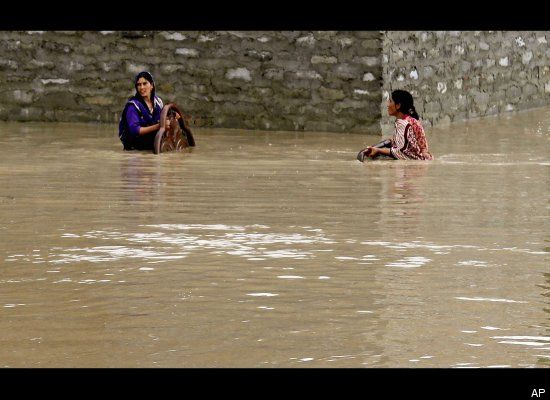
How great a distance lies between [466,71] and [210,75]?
3.58 metres

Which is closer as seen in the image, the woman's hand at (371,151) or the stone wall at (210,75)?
the woman's hand at (371,151)

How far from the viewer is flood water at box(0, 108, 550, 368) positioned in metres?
5.43

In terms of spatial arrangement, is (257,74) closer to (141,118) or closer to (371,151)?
(141,118)

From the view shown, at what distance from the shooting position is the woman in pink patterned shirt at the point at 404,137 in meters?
13.2

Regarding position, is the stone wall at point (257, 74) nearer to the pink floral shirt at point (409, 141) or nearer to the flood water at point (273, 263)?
the pink floral shirt at point (409, 141)

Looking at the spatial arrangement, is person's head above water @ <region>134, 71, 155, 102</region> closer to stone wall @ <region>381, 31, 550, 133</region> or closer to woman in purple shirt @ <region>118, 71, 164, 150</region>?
woman in purple shirt @ <region>118, 71, 164, 150</region>

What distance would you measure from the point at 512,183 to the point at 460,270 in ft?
14.4

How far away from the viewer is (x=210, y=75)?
694 inches

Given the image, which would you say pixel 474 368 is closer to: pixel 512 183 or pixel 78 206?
pixel 78 206

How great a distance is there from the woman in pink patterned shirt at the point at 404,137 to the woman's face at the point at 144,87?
2.46 m

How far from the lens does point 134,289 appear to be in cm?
652

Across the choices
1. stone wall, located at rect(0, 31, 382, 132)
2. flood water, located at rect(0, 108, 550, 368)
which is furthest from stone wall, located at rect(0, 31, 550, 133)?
flood water, located at rect(0, 108, 550, 368)

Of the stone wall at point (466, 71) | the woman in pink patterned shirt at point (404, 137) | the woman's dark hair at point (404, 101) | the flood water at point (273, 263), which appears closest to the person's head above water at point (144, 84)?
the flood water at point (273, 263)

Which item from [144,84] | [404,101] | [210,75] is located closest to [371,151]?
[404,101]
